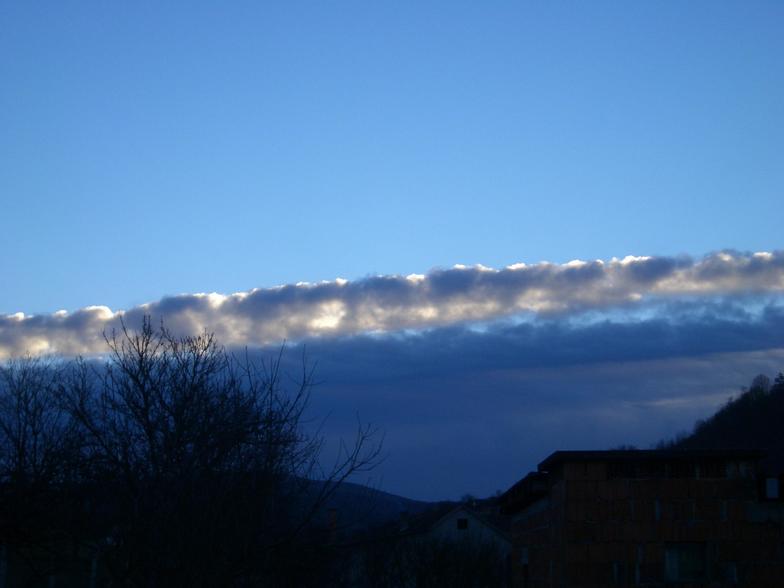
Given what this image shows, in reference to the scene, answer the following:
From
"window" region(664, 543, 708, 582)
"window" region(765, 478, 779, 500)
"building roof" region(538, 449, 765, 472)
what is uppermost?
"building roof" region(538, 449, 765, 472)

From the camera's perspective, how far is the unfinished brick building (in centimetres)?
2083

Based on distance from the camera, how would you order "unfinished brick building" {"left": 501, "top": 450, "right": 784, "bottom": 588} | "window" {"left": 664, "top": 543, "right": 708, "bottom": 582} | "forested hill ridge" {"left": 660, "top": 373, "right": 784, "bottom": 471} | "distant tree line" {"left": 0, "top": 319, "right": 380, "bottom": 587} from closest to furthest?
"distant tree line" {"left": 0, "top": 319, "right": 380, "bottom": 587}, "unfinished brick building" {"left": 501, "top": 450, "right": 784, "bottom": 588}, "window" {"left": 664, "top": 543, "right": 708, "bottom": 582}, "forested hill ridge" {"left": 660, "top": 373, "right": 784, "bottom": 471}

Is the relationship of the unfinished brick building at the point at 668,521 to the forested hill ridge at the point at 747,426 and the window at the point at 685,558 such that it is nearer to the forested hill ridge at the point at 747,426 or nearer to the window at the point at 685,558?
the window at the point at 685,558

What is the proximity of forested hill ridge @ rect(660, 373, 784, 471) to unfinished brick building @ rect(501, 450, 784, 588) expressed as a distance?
2556 cm

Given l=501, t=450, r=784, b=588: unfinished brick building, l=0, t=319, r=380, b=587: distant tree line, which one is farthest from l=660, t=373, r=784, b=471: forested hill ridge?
l=0, t=319, r=380, b=587: distant tree line

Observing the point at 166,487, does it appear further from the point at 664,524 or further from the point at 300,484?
the point at 664,524

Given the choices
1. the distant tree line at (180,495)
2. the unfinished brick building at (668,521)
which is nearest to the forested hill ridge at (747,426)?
the unfinished brick building at (668,521)

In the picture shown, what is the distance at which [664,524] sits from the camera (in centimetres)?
2094

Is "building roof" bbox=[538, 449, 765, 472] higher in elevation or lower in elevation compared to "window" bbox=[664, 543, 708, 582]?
higher

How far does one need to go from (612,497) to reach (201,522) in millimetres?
13248

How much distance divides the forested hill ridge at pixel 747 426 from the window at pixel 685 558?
2584 centimetres

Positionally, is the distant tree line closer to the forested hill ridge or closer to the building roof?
the building roof

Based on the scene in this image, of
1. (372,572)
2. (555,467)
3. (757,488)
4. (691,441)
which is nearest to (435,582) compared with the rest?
(372,572)

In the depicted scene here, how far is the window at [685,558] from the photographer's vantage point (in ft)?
68.9
